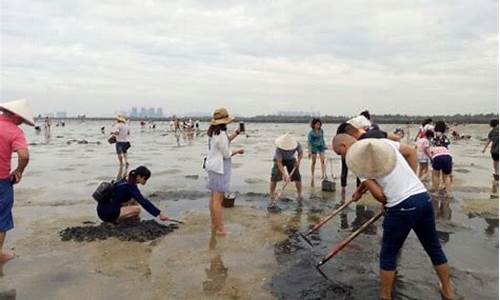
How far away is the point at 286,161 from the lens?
9.25m

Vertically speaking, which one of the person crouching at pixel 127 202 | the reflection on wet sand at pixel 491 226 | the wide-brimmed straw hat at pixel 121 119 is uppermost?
the wide-brimmed straw hat at pixel 121 119

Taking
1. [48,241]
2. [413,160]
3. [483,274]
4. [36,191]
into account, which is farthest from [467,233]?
[36,191]

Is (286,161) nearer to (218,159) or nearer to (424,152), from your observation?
(218,159)

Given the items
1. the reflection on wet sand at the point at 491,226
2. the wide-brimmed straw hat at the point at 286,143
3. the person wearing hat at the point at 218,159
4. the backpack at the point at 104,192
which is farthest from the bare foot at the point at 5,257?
the reflection on wet sand at the point at 491,226

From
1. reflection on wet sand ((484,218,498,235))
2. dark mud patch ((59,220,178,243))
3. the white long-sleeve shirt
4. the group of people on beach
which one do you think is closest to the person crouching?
the group of people on beach

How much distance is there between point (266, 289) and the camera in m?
4.81

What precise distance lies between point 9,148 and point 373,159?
4295 millimetres

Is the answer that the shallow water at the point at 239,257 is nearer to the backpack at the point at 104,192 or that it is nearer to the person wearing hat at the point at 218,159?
the person wearing hat at the point at 218,159

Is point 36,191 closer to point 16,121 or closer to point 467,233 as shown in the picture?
point 16,121

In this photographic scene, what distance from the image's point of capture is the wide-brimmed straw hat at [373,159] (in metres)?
3.95

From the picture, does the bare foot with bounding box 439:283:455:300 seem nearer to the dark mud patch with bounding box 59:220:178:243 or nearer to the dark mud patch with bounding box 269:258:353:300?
the dark mud patch with bounding box 269:258:353:300

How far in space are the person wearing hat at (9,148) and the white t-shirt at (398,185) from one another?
423 cm

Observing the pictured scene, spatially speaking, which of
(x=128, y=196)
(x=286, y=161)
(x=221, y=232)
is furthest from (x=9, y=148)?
(x=286, y=161)

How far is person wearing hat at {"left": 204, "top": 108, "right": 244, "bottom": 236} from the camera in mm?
6574
